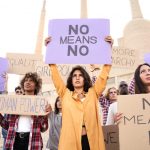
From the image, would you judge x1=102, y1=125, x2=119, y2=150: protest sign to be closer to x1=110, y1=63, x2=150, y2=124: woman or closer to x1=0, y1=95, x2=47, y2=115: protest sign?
x1=110, y1=63, x2=150, y2=124: woman

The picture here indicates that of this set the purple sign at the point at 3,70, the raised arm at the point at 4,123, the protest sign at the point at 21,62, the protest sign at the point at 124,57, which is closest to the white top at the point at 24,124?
the raised arm at the point at 4,123

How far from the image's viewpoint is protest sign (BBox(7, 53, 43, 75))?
5.88 meters

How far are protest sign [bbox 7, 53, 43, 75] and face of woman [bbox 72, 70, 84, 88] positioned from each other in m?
2.23

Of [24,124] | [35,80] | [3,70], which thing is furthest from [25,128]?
[3,70]

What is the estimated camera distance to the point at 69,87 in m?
3.98

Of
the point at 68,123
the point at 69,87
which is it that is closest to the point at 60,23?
the point at 69,87

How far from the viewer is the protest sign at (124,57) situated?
19.6 feet

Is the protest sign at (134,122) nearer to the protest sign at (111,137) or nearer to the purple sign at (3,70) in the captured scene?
the protest sign at (111,137)

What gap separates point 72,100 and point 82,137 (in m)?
0.46

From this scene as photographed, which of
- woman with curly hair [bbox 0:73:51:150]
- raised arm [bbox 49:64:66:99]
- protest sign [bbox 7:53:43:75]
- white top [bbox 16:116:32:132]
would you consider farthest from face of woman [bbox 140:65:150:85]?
protest sign [bbox 7:53:43:75]

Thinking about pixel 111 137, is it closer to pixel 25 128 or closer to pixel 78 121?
pixel 78 121

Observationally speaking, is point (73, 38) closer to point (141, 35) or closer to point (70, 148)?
point (70, 148)

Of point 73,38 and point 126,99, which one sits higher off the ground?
point 73,38

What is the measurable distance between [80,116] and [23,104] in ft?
4.08
